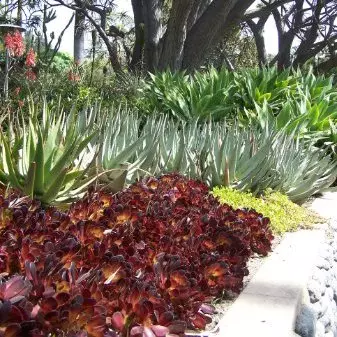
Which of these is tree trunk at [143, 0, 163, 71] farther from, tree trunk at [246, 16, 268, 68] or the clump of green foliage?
tree trunk at [246, 16, 268, 68]

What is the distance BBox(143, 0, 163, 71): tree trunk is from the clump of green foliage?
29.9 feet

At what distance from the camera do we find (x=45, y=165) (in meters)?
3.63

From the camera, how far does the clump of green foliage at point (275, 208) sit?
4398 mm

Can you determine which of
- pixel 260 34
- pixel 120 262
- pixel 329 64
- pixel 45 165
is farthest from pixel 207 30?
pixel 120 262

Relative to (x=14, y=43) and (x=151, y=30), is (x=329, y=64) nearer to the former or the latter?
(x=151, y=30)

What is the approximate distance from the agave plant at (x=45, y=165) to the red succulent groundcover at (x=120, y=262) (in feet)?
0.74

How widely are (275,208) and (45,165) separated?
1.79 m

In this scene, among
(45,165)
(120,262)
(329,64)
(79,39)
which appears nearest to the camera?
(120,262)

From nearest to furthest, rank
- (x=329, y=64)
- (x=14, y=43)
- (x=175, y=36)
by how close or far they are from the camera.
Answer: (x=14, y=43) → (x=175, y=36) → (x=329, y=64)

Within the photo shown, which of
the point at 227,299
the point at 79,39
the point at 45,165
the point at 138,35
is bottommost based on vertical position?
the point at 227,299

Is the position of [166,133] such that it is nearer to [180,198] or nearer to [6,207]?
[180,198]

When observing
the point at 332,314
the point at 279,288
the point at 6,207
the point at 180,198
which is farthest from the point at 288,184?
the point at 6,207

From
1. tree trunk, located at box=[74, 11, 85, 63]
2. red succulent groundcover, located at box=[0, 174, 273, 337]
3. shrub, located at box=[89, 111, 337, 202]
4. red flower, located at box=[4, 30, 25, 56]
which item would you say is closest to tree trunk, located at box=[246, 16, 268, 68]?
tree trunk, located at box=[74, 11, 85, 63]

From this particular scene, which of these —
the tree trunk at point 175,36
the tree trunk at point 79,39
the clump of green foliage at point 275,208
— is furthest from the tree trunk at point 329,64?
the clump of green foliage at point 275,208
